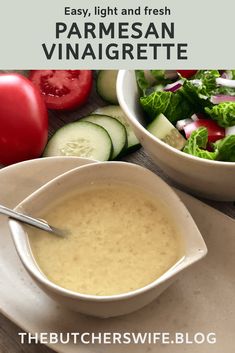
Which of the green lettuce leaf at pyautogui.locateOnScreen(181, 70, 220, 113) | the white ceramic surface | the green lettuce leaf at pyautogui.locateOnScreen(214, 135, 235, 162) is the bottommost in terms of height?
the white ceramic surface

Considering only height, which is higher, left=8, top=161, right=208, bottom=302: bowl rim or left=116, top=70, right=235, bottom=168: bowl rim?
left=116, top=70, right=235, bottom=168: bowl rim

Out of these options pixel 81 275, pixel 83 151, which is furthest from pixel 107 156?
pixel 81 275

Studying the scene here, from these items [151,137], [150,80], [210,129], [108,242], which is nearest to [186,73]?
[150,80]

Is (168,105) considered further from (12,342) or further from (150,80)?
(12,342)

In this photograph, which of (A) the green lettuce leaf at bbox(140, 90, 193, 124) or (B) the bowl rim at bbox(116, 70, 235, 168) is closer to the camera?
(B) the bowl rim at bbox(116, 70, 235, 168)

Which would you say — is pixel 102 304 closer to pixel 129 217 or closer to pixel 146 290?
pixel 146 290

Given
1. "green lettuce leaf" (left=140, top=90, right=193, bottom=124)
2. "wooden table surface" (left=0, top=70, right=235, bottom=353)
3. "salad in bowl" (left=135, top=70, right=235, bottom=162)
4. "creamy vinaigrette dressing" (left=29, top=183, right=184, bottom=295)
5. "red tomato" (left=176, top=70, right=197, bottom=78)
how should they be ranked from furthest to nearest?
"red tomato" (left=176, top=70, right=197, bottom=78) → "green lettuce leaf" (left=140, top=90, right=193, bottom=124) → "salad in bowl" (left=135, top=70, right=235, bottom=162) → "wooden table surface" (left=0, top=70, right=235, bottom=353) → "creamy vinaigrette dressing" (left=29, top=183, right=184, bottom=295)

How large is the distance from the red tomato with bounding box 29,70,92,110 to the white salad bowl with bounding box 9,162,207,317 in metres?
0.54

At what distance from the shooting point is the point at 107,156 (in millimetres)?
2090

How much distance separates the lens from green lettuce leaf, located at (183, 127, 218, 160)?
71.4 inches

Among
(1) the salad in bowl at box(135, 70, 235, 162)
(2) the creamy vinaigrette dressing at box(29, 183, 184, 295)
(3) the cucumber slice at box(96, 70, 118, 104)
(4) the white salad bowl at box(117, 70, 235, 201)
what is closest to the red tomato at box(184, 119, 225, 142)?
(1) the salad in bowl at box(135, 70, 235, 162)

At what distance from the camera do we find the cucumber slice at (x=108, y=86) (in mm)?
2275

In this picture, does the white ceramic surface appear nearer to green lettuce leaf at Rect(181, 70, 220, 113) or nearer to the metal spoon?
the metal spoon

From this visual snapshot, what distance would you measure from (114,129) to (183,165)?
0.46 metres
